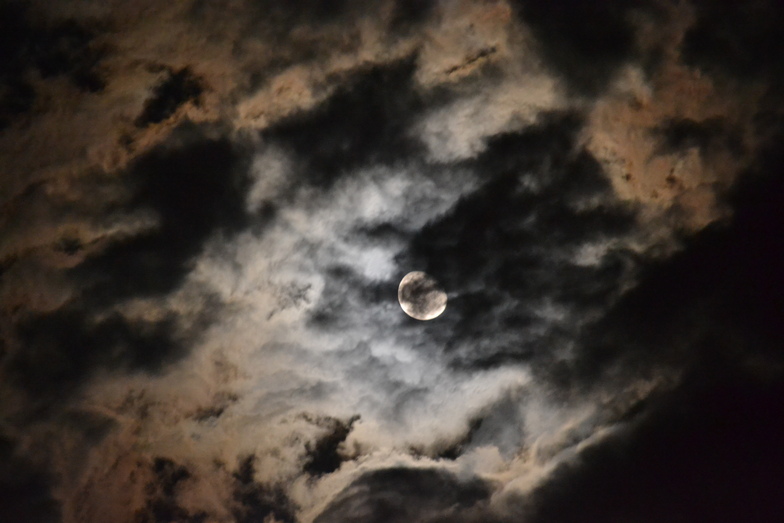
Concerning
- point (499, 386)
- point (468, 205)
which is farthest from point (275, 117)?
point (499, 386)

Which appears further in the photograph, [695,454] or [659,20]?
[695,454]

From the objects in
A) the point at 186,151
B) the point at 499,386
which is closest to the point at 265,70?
the point at 186,151

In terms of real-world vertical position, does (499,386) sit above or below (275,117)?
below

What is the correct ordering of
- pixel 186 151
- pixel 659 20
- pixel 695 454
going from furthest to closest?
pixel 695 454, pixel 186 151, pixel 659 20

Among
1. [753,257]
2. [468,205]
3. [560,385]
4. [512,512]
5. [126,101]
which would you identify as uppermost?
[126,101]

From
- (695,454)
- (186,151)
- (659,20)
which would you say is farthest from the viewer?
(695,454)

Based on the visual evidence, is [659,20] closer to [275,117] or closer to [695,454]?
[275,117]
